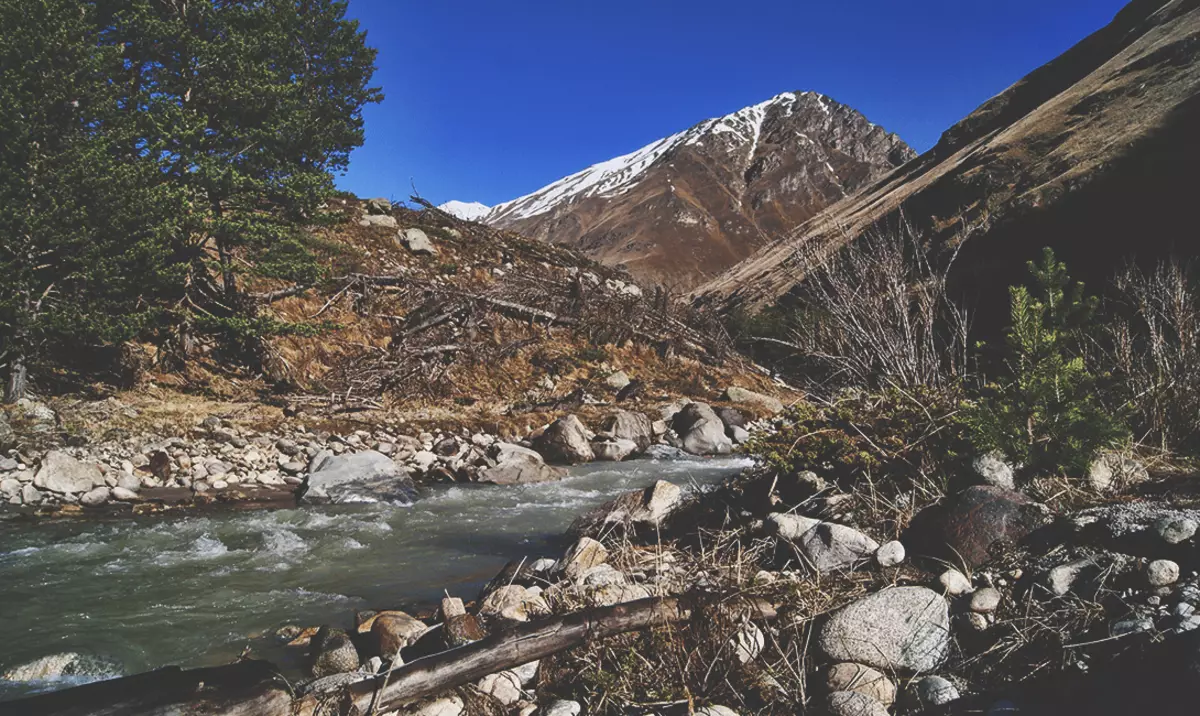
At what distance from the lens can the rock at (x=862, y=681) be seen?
10.1 feet

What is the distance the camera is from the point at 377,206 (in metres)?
23.7

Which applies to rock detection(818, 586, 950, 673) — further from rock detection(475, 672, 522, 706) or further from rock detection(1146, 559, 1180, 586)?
rock detection(475, 672, 522, 706)

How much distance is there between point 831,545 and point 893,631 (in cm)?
93

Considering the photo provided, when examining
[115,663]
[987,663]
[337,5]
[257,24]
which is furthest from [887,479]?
[337,5]

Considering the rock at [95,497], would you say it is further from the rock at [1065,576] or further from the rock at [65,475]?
the rock at [1065,576]

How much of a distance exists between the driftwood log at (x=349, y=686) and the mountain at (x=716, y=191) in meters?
105

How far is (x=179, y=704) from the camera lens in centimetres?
264

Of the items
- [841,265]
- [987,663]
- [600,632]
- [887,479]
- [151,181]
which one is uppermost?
[151,181]

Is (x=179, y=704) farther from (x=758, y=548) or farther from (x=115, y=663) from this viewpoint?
(x=758, y=548)

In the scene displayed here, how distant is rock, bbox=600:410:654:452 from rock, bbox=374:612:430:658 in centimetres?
956

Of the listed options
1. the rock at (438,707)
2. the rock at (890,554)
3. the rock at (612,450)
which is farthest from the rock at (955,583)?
the rock at (612,450)

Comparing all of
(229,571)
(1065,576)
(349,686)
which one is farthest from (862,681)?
(229,571)

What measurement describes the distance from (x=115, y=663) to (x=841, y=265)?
267 inches

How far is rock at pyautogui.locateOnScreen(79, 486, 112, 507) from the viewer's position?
7969 millimetres
